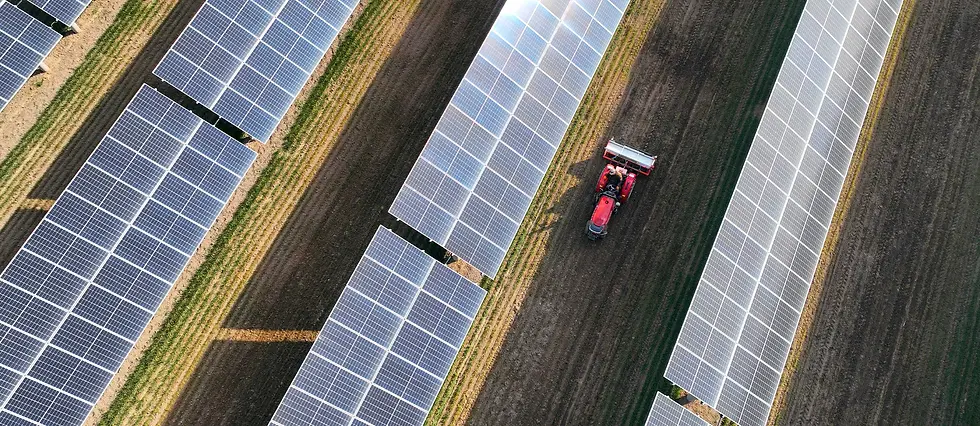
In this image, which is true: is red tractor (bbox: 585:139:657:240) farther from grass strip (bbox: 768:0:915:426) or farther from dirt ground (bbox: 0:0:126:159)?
dirt ground (bbox: 0:0:126:159)

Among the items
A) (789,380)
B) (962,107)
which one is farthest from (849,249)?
(962,107)

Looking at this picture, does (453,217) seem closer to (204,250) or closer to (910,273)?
(204,250)

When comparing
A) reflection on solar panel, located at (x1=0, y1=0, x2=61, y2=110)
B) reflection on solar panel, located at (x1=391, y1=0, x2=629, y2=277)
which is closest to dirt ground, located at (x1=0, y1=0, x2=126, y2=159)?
reflection on solar panel, located at (x1=0, y1=0, x2=61, y2=110)

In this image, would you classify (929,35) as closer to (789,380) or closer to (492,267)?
(789,380)

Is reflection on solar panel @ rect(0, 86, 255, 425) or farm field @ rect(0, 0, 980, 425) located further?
farm field @ rect(0, 0, 980, 425)

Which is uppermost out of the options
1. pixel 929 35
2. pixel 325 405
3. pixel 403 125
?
pixel 929 35

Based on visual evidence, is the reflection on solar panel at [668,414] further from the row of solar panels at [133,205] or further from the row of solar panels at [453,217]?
the row of solar panels at [133,205]
